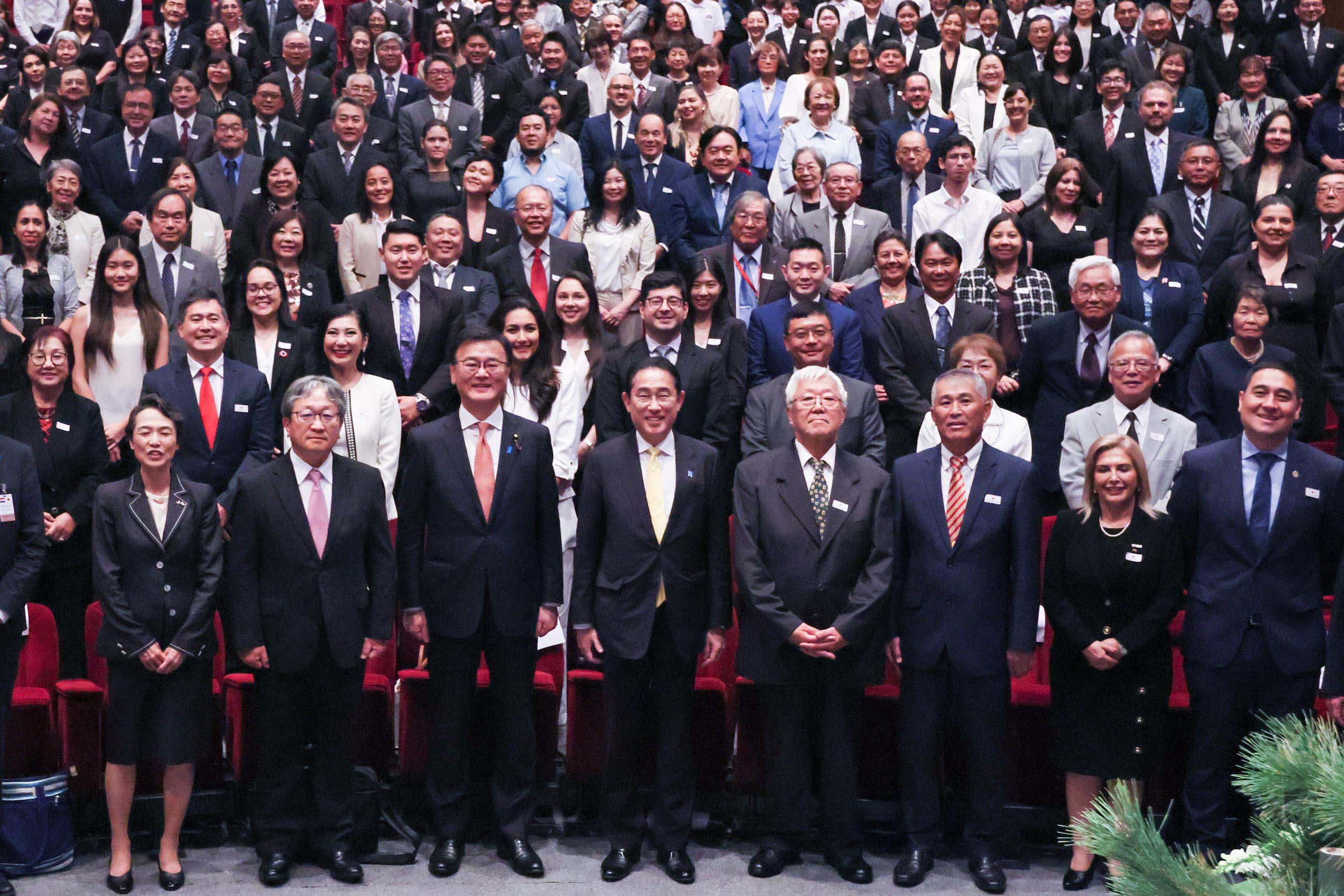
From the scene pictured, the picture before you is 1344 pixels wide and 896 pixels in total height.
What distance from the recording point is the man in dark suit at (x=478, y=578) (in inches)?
195

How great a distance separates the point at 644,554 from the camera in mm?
4953

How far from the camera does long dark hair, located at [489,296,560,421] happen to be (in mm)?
5883

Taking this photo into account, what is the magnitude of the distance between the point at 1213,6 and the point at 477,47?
5801 mm

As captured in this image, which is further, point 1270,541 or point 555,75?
point 555,75

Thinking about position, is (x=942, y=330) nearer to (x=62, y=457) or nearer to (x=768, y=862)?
(x=768, y=862)

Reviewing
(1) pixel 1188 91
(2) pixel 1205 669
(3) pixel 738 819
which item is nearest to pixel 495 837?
(3) pixel 738 819

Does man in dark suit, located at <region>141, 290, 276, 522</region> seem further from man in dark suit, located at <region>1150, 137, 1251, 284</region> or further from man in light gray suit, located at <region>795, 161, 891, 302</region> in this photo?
man in dark suit, located at <region>1150, 137, 1251, 284</region>

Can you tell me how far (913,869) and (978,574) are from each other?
3.28 ft

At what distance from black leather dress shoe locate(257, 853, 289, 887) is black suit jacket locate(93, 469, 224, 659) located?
704 mm

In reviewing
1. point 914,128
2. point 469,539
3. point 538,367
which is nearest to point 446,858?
point 469,539

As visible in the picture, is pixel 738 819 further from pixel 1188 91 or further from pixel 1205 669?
pixel 1188 91

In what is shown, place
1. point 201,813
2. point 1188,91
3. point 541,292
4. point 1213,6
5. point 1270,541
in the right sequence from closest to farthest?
point 1270,541 < point 201,813 < point 541,292 < point 1188,91 < point 1213,6

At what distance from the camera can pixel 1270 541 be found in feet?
15.4

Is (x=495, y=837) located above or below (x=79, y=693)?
below
